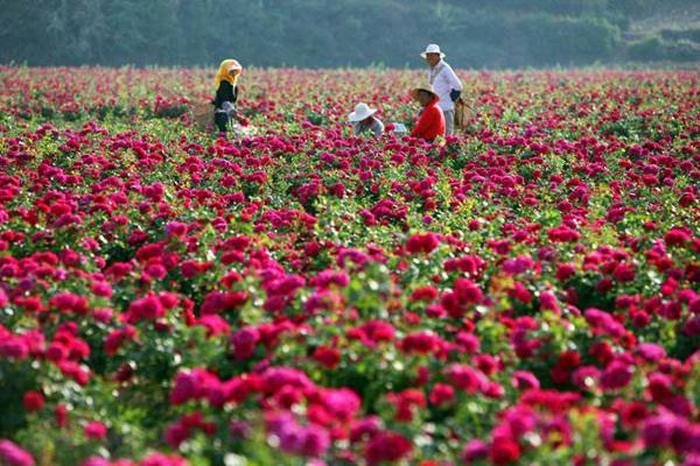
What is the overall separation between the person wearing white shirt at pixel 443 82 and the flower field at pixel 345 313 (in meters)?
2.77

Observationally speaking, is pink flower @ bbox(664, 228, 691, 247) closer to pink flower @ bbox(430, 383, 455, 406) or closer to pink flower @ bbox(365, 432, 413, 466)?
pink flower @ bbox(430, 383, 455, 406)

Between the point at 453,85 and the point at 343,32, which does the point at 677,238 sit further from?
the point at 343,32

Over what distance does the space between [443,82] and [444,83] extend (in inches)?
0.7

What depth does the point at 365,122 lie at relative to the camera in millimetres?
11945

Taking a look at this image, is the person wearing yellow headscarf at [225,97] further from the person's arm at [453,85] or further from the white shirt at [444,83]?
the person's arm at [453,85]

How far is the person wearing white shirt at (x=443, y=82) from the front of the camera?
1231 cm

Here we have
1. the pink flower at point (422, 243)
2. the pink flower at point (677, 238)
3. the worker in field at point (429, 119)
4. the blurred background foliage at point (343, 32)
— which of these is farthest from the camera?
the blurred background foliage at point (343, 32)

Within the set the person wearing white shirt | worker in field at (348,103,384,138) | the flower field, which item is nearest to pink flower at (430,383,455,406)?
the flower field

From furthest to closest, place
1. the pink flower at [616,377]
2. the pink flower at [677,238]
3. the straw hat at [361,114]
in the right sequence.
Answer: the straw hat at [361,114] → the pink flower at [677,238] → the pink flower at [616,377]

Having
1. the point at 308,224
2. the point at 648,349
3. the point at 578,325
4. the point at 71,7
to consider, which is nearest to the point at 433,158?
the point at 308,224

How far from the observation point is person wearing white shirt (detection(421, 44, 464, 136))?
12312mm

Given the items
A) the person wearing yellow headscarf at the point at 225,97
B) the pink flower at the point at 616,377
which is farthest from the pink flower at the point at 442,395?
the person wearing yellow headscarf at the point at 225,97

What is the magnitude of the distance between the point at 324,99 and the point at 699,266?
42.4 feet

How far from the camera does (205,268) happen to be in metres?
5.37
